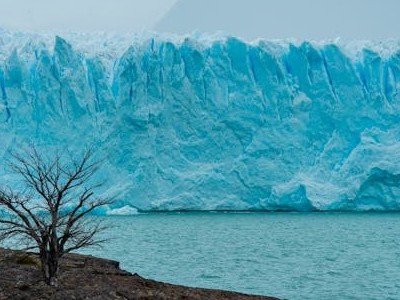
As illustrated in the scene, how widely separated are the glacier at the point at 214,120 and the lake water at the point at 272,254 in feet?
8.54

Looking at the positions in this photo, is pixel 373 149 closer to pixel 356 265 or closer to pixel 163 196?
pixel 163 196

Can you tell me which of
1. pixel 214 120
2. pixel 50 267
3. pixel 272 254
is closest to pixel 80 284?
pixel 50 267

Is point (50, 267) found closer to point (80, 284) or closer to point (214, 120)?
point (80, 284)

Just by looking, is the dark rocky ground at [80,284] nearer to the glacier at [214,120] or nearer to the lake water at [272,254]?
the lake water at [272,254]

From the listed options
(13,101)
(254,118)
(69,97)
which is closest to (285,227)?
(254,118)

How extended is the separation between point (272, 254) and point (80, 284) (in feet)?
61.0

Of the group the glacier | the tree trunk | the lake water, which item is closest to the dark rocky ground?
the tree trunk

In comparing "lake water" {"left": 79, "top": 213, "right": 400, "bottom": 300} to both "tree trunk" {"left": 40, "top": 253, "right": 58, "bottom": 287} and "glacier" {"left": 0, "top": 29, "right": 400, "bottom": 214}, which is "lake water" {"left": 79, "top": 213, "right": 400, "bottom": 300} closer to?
"glacier" {"left": 0, "top": 29, "right": 400, "bottom": 214}

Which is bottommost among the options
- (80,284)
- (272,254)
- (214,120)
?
(80,284)

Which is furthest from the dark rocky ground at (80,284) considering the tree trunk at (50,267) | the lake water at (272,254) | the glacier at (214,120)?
the glacier at (214,120)

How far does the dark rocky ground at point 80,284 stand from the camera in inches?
432

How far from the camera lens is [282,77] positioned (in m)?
43.7

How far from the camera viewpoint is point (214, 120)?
43.0m

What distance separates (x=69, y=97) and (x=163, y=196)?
8.35 metres
